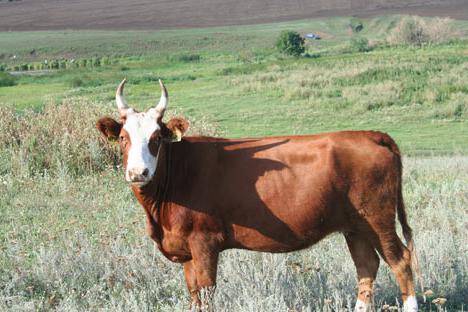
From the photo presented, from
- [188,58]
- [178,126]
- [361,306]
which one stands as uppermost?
[178,126]

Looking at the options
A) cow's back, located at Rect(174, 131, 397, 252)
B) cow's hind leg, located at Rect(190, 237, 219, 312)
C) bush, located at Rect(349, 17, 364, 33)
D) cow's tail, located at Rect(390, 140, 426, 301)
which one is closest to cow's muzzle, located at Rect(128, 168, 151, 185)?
cow's back, located at Rect(174, 131, 397, 252)

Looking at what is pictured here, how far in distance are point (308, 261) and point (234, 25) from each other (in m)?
156

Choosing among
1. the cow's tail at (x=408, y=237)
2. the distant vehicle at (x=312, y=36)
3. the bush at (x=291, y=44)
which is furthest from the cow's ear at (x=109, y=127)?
the distant vehicle at (x=312, y=36)

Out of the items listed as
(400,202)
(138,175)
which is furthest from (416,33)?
(138,175)

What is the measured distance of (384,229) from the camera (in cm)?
627

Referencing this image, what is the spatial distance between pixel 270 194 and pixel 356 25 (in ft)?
445

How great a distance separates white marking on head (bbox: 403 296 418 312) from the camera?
6250mm

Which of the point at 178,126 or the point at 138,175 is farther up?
the point at 178,126

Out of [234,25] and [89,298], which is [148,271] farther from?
[234,25]

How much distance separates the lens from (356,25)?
138 m

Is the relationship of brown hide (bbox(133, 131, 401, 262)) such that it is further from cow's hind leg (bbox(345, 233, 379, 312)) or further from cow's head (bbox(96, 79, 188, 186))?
cow's hind leg (bbox(345, 233, 379, 312))

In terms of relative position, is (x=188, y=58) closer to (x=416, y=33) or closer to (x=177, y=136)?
(x=416, y=33)

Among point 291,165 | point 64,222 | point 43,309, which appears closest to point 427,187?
point 64,222

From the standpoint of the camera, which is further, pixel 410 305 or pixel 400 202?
pixel 400 202
